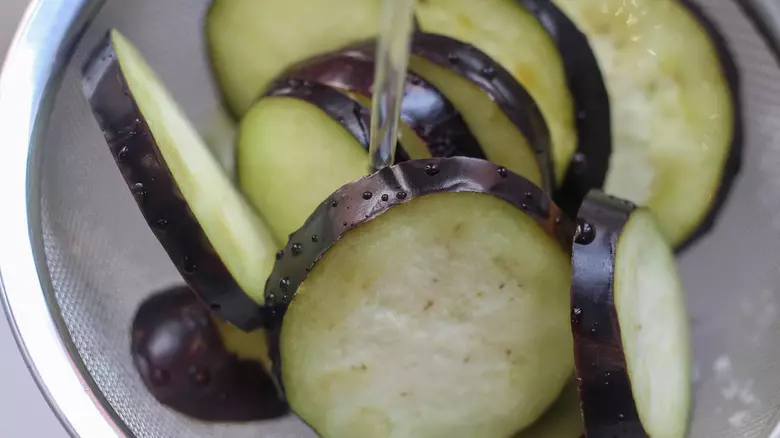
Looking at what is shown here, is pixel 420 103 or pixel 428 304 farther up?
pixel 420 103

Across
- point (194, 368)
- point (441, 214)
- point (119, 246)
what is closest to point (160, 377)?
point (194, 368)

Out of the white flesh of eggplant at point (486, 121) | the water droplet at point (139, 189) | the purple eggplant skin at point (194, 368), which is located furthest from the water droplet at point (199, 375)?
the white flesh of eggplant at point (486, 121)

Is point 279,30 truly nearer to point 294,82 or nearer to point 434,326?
point 294,82

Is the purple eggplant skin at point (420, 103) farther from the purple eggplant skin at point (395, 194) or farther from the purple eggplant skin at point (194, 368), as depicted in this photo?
the purple eggplant skin at point (194, 368)

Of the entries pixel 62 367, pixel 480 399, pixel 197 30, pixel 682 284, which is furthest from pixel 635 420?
pixel 197 30

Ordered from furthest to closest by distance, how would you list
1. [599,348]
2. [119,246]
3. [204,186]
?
[119,246], [204,186], [599,348]

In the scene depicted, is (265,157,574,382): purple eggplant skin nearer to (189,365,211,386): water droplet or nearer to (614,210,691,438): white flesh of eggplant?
(614,210,691,438): white flesh of eggplant

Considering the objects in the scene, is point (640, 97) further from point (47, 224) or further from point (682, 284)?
point (47, 224)
